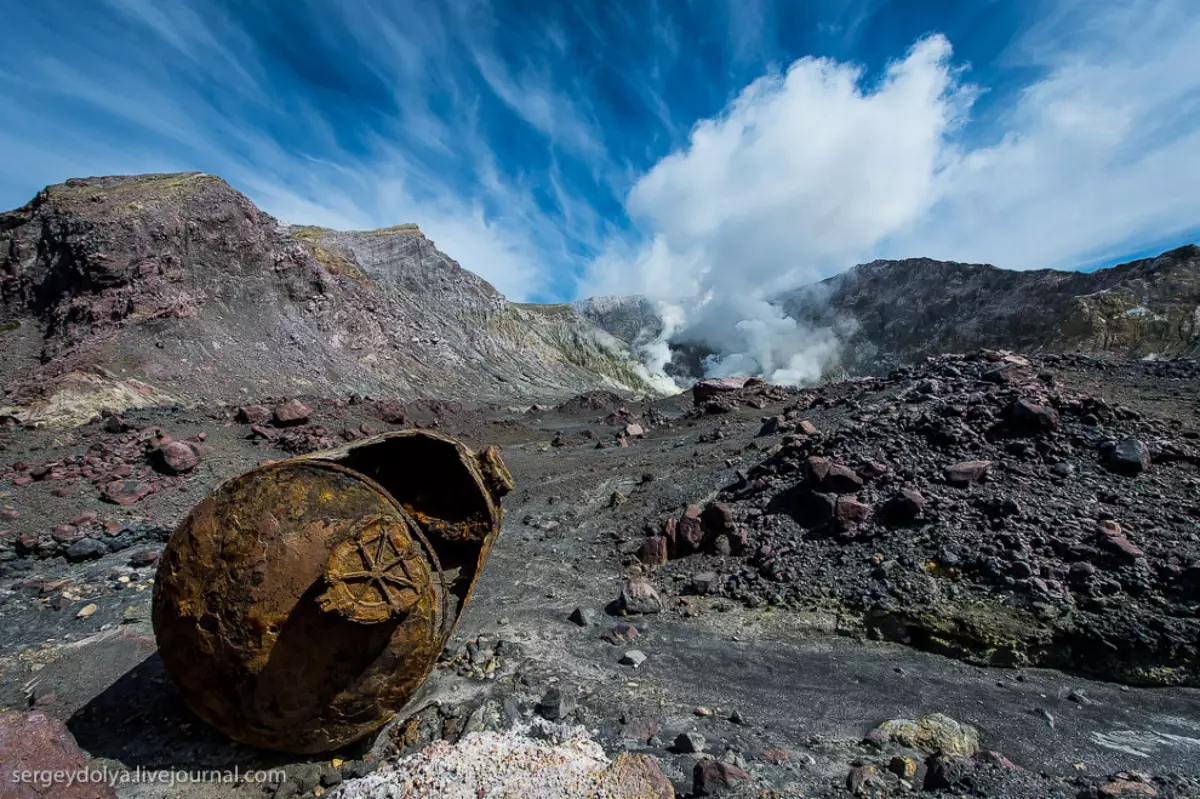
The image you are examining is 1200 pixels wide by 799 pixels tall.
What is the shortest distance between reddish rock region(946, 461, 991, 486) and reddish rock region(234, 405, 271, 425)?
48.0 feet

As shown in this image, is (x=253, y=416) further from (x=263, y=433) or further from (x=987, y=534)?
(x=987, y=534)

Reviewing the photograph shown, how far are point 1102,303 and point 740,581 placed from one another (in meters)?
38.0

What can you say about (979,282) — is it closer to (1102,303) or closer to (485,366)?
(1102,303)

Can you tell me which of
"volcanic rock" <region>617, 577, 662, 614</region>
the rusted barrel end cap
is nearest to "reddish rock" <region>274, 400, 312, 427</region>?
"volcanic rock" <region>617, 577, 662, 614</region>

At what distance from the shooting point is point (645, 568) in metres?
7.22

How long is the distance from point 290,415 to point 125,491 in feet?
17.2

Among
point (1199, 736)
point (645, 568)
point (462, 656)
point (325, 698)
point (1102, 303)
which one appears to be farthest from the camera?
point (1102, 303)

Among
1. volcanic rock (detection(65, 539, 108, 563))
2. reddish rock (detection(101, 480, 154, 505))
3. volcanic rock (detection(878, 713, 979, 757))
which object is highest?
reddish rock (detection(101, 480, 154, 505))

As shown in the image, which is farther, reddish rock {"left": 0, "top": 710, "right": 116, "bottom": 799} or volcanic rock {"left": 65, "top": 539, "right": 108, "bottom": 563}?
volcanic rock {"left": 65, "top": 539, "right": 108, "bottom": 563}

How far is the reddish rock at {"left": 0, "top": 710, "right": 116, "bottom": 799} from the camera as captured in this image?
265 cm

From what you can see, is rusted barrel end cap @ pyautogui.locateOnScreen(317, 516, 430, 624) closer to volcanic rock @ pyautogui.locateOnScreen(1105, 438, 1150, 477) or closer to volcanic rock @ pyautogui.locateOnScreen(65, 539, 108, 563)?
volcanic rock @ pyautogui.locateOnScreen(65, 539, 108, 563)

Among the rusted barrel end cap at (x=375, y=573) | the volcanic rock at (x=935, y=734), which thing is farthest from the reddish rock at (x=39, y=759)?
the volcanic rock at (x=935, y=734)

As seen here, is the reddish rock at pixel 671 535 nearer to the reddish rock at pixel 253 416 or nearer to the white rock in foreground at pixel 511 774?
the white rock in foreground at pixel 511 774

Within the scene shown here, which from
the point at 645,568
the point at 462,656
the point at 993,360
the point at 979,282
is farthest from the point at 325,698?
the point at 979,282
